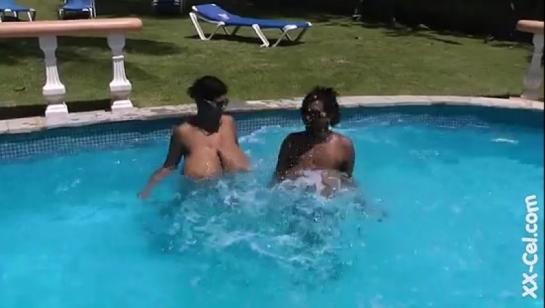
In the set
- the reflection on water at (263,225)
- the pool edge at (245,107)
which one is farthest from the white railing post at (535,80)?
the pool edge at (245,107)

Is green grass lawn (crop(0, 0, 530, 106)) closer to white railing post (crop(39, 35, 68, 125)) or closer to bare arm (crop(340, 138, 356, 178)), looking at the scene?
white railing post (crop(39, 35, 68, 125))

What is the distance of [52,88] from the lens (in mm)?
6371

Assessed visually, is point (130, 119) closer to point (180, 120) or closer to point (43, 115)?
point (180, 120)

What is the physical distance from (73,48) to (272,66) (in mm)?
2940

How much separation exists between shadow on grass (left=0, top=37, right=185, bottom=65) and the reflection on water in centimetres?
484

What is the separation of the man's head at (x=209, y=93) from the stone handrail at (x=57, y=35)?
1878 mm

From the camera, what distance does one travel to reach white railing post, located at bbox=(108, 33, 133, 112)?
6.53 m

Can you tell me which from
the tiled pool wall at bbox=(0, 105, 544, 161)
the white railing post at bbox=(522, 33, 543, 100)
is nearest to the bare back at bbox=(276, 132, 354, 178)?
the tiled pool wall at bbox=(0, 105, 544, 161)

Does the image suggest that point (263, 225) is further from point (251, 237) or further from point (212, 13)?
point (212, 13)

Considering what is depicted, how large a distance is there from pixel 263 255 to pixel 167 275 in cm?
66

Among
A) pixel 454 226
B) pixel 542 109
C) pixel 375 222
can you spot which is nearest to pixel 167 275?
pixel 375 222

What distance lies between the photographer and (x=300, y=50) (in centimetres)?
1079

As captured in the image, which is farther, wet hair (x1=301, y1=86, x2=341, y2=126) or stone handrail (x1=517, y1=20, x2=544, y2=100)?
wet hair (x1=301, y1=86, x2=341, y2=126)

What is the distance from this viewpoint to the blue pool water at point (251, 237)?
443 cm
